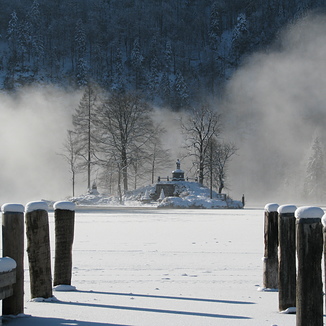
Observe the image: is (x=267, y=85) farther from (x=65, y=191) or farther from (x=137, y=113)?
(x=137, y=113)

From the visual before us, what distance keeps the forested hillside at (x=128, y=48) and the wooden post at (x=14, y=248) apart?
13690 cm

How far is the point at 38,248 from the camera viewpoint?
18.1 ft

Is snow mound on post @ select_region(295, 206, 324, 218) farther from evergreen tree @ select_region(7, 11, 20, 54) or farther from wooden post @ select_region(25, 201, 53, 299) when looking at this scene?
evergreen tree @ select_region(7, 11, 20, 54)

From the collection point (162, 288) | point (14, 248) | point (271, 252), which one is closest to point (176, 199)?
point (162, 288)

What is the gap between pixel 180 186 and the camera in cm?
4941

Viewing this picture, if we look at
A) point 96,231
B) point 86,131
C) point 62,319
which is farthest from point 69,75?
point 62,319

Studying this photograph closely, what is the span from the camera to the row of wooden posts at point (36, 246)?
4863mm

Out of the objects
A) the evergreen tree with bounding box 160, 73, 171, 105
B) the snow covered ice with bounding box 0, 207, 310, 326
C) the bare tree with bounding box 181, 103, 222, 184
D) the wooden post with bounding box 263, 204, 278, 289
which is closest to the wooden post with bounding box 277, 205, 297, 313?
the snow covered ice with bounding box 0, 207, 310, 326

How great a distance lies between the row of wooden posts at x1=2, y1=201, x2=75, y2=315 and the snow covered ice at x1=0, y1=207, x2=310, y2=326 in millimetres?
193

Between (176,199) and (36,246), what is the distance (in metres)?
38.3

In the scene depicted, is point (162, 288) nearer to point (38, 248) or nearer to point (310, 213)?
point (38, 248)

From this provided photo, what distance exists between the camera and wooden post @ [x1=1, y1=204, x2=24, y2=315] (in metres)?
4.84

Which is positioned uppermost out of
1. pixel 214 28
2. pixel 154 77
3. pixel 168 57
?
pixel 214 28

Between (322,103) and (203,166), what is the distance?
107798mm
